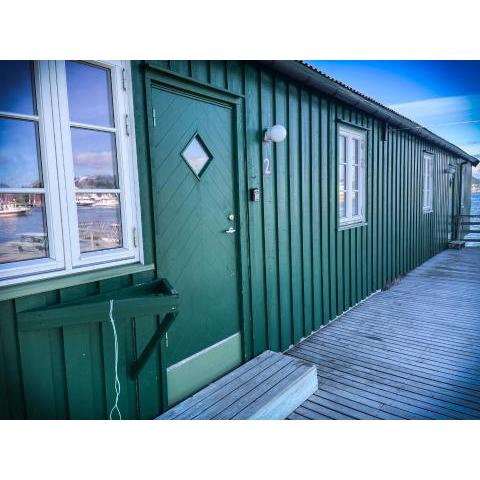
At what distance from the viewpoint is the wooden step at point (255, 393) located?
2381 millimetres

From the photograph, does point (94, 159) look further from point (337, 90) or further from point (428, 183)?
point (428, 183)

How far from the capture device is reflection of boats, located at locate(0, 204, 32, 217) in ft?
5.97

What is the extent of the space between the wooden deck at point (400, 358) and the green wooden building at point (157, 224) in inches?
18.0

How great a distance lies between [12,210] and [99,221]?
0.47 m

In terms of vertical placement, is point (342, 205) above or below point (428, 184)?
below

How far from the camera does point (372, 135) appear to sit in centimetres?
547

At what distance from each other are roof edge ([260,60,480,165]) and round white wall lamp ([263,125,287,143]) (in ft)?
1.94

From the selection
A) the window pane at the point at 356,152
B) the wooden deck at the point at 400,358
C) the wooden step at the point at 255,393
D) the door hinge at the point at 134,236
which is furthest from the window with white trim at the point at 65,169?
the window pane at the point at 356,152

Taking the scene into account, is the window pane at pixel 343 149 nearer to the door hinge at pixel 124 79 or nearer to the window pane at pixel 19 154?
the door hinge at pixel 124 79

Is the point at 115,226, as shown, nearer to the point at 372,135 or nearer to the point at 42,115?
the point at 42,115

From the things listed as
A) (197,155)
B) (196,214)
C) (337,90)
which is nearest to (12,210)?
(196,214)

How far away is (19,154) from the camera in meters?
1.84

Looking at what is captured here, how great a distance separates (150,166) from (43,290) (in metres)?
1.02
